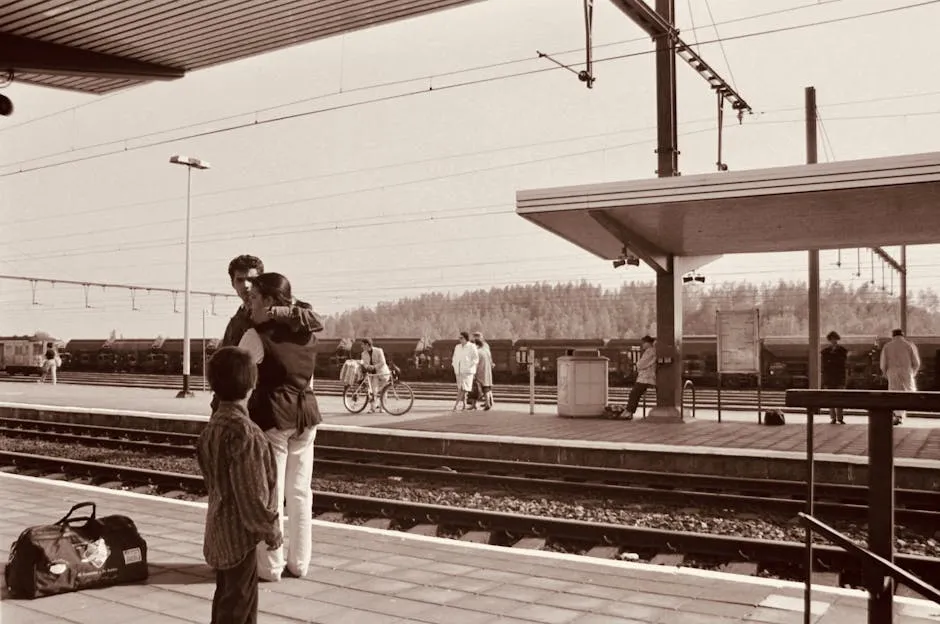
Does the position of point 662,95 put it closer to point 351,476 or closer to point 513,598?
point 351,476

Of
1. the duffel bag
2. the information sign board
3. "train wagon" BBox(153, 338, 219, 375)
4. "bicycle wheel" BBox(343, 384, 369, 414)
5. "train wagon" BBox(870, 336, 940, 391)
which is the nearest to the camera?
the duffel bag

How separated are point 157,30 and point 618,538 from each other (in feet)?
16.7

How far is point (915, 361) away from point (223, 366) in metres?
14.1

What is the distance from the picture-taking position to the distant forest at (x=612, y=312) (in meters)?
69.7

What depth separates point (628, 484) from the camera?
33.4 ft

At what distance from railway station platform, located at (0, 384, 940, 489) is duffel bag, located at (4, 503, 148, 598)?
23.0 feet

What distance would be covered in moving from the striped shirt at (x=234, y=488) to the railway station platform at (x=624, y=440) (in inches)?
301

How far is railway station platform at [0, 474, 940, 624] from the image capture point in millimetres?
4066

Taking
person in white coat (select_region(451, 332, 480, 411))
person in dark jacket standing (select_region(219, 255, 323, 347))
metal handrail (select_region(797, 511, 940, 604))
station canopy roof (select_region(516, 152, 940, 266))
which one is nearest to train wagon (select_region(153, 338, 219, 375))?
person in white coat (select_region(451, 332, 480, 411))

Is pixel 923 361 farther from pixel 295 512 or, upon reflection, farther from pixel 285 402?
pixel 285 402

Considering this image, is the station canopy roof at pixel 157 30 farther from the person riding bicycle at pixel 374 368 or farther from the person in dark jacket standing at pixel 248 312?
the person riding bicycle at pixel 374 368

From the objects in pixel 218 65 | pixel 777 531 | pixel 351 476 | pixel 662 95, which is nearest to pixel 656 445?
pixel 777 531

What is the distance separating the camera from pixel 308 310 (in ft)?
15.3

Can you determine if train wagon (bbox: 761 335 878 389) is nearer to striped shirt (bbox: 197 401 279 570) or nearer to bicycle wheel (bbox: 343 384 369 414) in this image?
bicycle wheel (bbox: 343 384 369 414)
